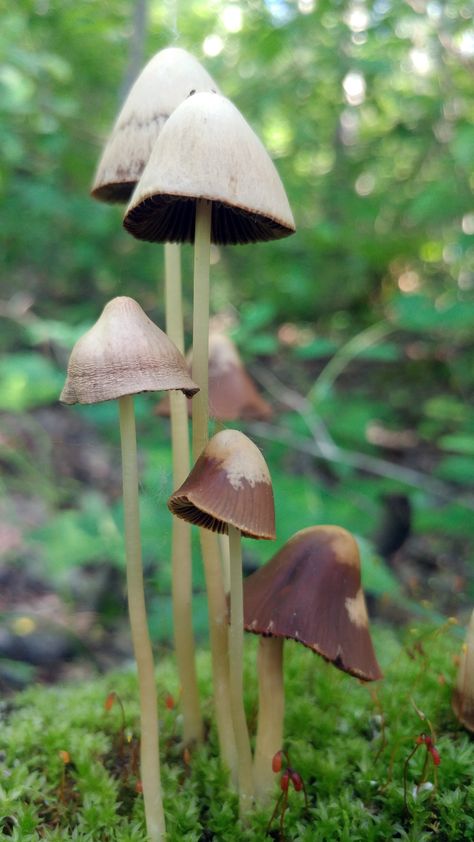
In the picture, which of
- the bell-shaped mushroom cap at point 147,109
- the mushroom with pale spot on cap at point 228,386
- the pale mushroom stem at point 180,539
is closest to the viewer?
the bell-shaped mushroom cap at point 147,109

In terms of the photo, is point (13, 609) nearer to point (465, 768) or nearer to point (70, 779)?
point (70, 779)

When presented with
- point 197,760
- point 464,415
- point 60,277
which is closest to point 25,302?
point 60,277

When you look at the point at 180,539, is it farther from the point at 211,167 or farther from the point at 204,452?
the point at 211,167

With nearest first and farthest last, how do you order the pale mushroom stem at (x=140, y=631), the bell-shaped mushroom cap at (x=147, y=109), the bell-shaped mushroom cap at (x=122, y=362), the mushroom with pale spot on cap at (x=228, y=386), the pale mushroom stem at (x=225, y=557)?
the bell-shaped mushroom cap at (x=122, y=362) → the pale mushroom stem at (x=140, y=631) → the bell-shaped mushroom cap at (x=147, y=109) → the pale mushroom stem at (x=225, y=557) → the mushroom with pale spot on cap at (x=228, y=386)

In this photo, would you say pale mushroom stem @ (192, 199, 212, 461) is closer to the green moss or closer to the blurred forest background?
the green moss

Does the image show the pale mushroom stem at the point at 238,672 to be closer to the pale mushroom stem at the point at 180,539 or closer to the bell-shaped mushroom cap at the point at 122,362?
the pale mushroom stem at the point at 180,539

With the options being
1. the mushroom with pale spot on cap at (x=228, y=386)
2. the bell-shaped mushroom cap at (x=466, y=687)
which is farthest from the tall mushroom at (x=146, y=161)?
the mushroom with pale spot on cap at (x=228, y=386)
